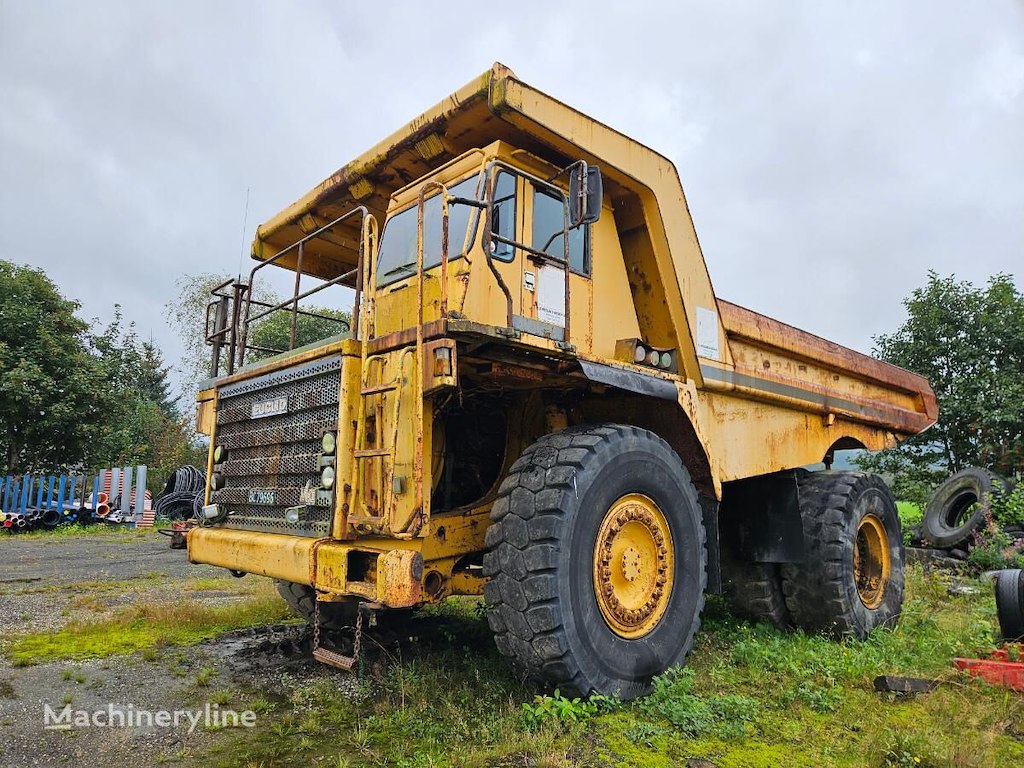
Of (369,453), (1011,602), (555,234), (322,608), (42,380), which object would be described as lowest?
(322,608)

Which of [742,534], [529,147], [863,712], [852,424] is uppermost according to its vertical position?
[529,147]

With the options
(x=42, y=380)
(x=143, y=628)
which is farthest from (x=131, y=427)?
(x=143, y=628)

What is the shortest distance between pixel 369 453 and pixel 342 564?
57 centimetres

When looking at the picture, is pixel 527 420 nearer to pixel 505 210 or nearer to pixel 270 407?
pixel 505 210

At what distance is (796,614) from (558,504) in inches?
135

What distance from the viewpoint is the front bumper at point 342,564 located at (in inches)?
130

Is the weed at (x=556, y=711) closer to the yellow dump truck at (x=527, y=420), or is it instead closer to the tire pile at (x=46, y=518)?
the yellow dump truck at (x=527, y=420)

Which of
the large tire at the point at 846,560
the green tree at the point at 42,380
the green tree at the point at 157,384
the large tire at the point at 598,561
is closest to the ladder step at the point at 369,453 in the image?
the large tire at the point at 598,561

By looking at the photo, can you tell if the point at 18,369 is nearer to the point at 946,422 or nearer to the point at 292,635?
the point at 292,635

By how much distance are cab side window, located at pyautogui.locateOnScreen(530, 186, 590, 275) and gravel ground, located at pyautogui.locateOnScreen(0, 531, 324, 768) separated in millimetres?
3084

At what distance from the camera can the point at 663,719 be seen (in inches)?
139

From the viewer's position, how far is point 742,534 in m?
6.01

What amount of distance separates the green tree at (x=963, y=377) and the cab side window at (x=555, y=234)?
11.8 m

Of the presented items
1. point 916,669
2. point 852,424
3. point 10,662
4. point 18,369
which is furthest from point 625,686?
point 18,369
